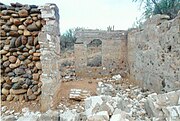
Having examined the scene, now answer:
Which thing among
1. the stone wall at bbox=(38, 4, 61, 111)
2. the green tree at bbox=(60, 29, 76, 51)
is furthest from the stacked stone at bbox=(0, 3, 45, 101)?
the green tree at bbox=(60, 29, 76, 51)

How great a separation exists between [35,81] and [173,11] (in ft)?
28.3

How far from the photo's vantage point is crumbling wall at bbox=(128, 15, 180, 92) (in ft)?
15.3

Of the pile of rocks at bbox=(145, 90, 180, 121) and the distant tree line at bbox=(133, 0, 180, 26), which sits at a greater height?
the distant tree line at bbox=(133, 0, 180, 26)

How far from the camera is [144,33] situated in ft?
23.7

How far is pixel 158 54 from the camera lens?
19.1 feet

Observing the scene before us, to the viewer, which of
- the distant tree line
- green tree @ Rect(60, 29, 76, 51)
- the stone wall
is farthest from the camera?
green tree @ Rect(60, 29, 76, 51)

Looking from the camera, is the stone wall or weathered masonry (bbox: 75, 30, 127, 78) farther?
weathered masonry (bbox: 75, 30, 127, 78)

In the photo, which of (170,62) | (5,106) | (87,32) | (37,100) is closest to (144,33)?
(170,62)

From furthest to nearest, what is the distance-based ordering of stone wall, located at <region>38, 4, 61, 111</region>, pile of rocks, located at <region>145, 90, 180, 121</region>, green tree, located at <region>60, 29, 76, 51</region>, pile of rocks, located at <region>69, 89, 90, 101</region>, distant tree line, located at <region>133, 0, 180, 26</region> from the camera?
green tree, located at <region>60, 29, 76, 51</region>, distant tree line, located at <region>133, 0, 180, 26</region>, pile of rocks, located at <region>69, 89, 90, 101</region>, stone wall, located at <region>38, 4, 61, 111</region>, pile of rocks, located at <region>145, 90, 180, 121</region>

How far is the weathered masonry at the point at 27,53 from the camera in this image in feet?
13.8

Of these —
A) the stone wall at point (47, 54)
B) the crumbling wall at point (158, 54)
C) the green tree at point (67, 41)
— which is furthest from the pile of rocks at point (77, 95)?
the green tree at point (67, 41)

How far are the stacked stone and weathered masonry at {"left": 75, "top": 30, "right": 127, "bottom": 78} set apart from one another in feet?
20.4

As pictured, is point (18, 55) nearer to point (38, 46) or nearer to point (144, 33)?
point (38, 46)

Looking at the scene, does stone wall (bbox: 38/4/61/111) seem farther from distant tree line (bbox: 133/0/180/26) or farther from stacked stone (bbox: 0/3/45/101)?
distant tree line (bbox: 133/0/180/26)
